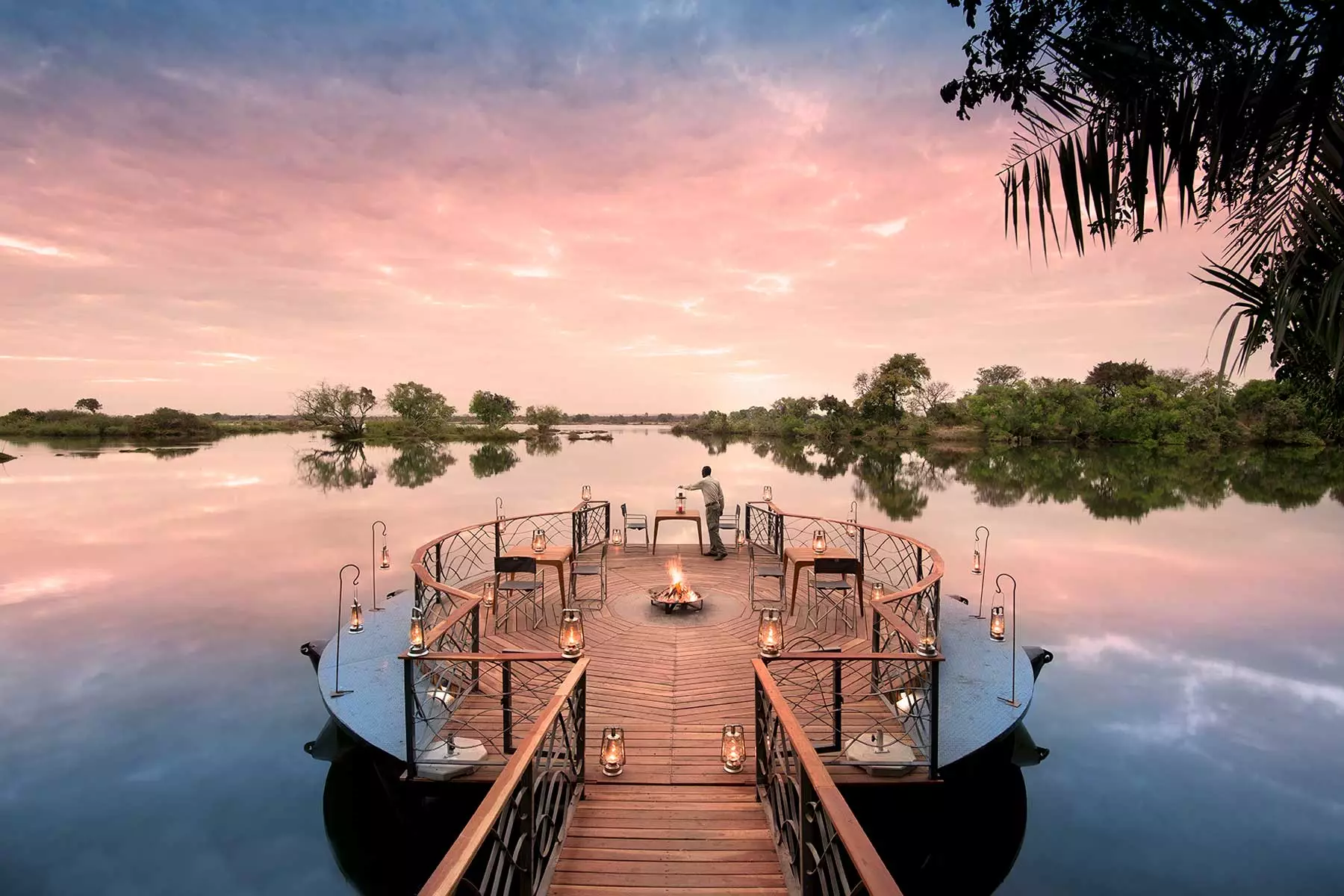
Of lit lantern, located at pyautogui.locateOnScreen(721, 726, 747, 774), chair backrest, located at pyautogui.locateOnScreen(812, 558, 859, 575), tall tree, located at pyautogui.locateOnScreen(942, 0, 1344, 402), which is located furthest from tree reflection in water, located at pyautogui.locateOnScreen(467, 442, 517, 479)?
tall tree, located at pyautogui.locateOnScreen(942, 0, 1344, 402)

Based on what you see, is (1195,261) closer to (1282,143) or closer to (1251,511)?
(1282,143)

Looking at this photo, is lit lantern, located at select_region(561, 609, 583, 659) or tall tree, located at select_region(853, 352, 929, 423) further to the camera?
tall tree, located at select_region(853, 352, 929, 423)

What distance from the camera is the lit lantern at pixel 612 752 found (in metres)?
3.96

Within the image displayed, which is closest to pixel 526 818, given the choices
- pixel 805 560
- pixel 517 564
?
pixel 517 564

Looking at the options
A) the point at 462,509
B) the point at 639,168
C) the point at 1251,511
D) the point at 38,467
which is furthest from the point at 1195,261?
the point at 38,467

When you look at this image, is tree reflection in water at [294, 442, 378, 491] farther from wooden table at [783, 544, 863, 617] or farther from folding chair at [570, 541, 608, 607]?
wooden table at [783, 544, 863, 617]

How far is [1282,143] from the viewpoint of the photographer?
8.08 ft

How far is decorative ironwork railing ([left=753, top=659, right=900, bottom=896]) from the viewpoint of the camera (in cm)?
183

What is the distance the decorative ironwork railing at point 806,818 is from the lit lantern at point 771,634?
431 millimetres

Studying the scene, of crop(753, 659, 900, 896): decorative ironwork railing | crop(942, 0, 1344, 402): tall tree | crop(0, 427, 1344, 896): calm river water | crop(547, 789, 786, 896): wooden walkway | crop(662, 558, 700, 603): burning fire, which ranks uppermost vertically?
crop(942, 0, 1344, 402): tall tree

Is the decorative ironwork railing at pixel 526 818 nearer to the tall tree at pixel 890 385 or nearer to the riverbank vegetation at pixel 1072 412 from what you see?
the riverbank vegetation at pixel 1072 412

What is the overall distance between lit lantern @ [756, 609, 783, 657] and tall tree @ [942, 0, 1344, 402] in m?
3.11

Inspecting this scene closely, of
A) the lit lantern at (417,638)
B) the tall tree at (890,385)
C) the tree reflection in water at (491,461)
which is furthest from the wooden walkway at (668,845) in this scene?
the tall tree at (890,385)

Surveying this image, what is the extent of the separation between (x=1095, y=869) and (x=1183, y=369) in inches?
3589
